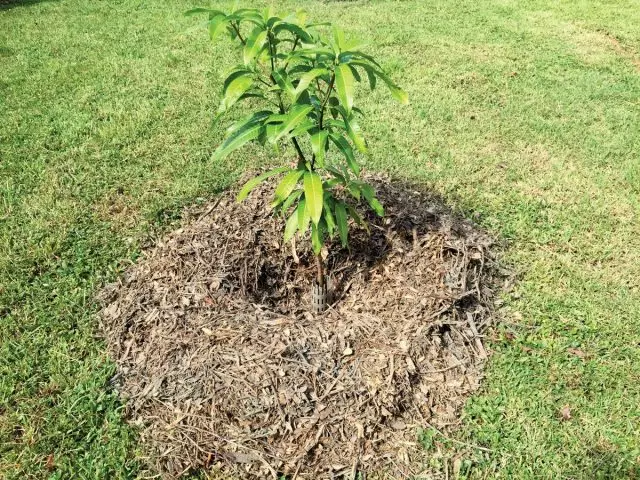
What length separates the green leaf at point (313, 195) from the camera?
2.41 meters

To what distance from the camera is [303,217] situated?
8.52 feet

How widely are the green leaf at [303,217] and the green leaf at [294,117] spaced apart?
1.39 ft

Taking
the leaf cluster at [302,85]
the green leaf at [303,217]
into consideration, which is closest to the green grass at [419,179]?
the leaf cluster at [302,85]

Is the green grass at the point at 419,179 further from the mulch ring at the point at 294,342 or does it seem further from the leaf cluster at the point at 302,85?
the leaf cluster at the point at 302,85

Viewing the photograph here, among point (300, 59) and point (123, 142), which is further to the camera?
point (123, 142)

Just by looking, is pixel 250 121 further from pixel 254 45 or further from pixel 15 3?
pixel 15 3

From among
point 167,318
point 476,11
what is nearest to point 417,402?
point 167,318

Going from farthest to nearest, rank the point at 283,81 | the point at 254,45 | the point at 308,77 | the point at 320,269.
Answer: the point at 320,269 < the point at 283,81 < the point at 254,45 < the point at 308,77

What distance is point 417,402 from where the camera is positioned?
9.21 feet

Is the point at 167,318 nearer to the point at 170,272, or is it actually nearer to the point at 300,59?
the point at 170,272

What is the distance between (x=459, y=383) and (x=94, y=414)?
82.1 inches

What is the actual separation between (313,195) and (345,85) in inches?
22.3

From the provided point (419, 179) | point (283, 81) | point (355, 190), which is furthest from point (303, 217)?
point (419, 179)

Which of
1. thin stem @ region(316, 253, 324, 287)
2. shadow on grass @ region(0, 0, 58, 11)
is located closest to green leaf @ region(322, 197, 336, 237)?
thin stem @ region(316, 253, 324, 287)
